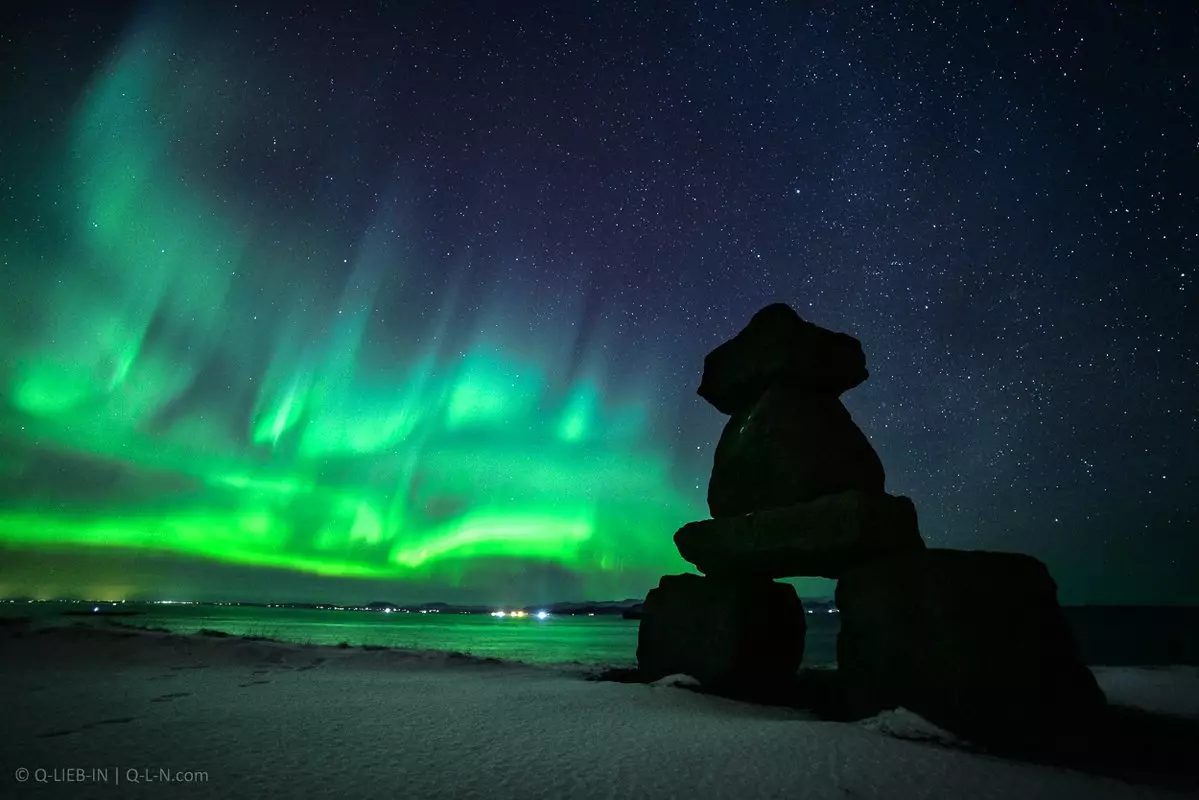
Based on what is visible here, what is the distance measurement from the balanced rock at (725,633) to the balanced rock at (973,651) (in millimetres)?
2828

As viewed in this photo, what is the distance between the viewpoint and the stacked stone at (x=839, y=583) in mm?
9133

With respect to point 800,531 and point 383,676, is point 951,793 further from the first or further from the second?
point 383,676

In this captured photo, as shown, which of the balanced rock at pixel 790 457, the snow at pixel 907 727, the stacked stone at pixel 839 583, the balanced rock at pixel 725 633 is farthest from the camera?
the balanced rock at pixel 725 633

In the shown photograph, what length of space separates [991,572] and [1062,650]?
57.6 inches

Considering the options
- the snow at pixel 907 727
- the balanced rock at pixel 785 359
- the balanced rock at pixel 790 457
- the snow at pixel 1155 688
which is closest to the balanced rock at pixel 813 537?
the balanced rock at pixel 790 457

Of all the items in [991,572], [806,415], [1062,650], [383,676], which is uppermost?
[806,415]

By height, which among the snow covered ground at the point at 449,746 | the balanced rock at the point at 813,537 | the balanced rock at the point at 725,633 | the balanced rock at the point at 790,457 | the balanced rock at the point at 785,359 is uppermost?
the balanced rock at the point at 785,359

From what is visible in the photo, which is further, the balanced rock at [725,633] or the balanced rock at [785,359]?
the balanced rock at [785,359]

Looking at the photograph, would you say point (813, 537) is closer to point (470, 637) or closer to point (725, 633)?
point (725, 633)

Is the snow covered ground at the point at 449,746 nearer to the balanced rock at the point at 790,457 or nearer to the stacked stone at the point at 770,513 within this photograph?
the stacked stone at the point at 770,513

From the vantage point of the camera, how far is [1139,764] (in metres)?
8.58

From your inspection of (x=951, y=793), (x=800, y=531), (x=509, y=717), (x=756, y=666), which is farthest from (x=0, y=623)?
(x=951, y=793)

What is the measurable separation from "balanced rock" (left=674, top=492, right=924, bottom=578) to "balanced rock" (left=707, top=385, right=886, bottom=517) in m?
0.58

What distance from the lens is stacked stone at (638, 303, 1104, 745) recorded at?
9.13 metres
